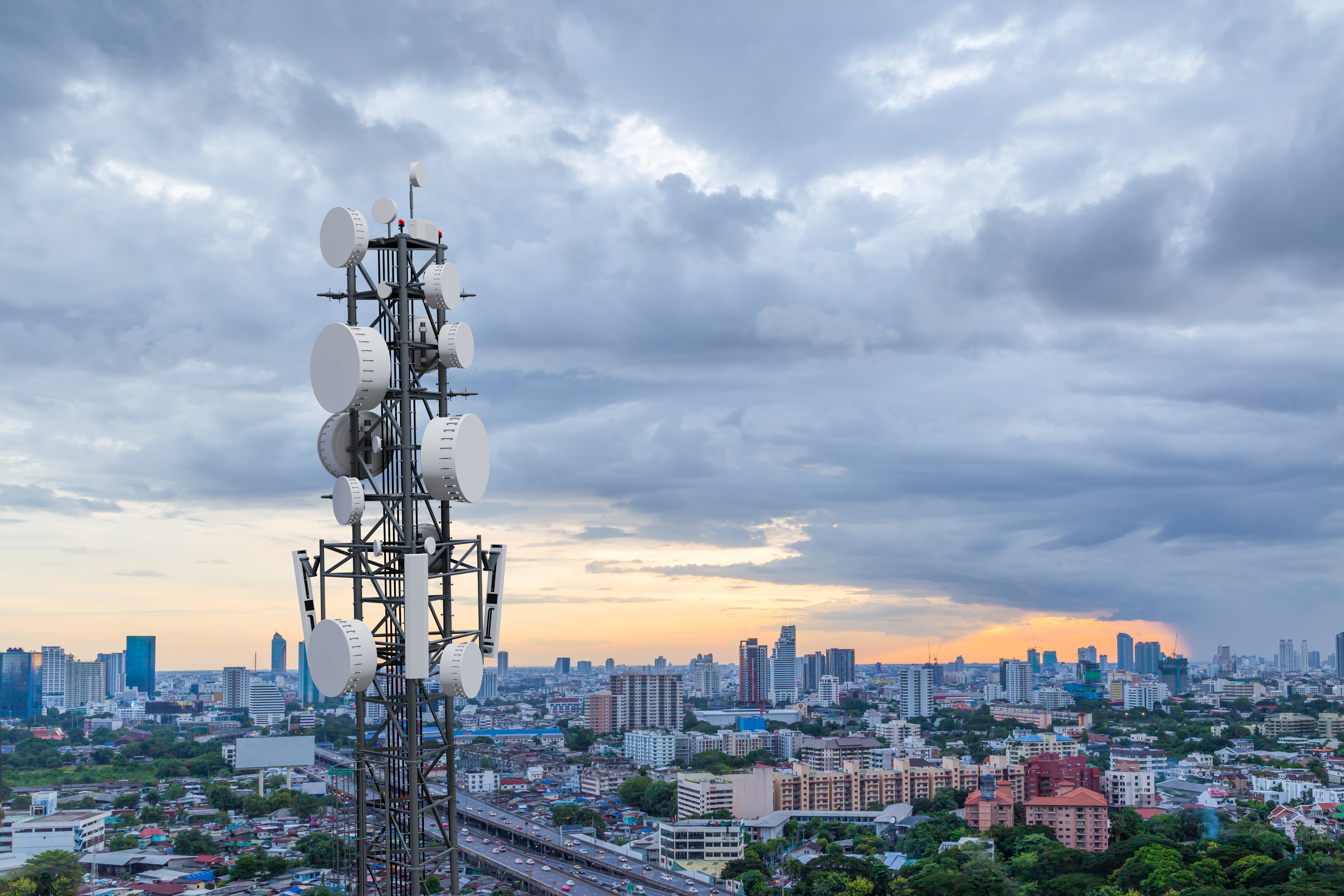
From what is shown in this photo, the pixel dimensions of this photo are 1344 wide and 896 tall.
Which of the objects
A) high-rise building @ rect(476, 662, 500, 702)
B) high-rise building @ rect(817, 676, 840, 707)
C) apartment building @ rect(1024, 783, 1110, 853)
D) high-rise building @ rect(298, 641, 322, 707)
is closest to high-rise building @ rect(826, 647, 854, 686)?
high-rise building @ rect(817, 676, 840, 707)

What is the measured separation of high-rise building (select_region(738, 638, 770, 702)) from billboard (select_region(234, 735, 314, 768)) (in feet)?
165

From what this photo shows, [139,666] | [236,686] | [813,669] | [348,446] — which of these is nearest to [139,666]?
[139,666]

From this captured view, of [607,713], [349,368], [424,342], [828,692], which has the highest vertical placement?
[424,342]

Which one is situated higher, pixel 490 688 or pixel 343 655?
pixel 343 655

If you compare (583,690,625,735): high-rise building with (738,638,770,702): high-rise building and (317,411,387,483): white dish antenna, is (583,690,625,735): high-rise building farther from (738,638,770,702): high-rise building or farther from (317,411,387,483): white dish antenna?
(317,411,387,483): white dish antenna

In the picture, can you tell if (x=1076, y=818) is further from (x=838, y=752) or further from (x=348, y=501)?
(x=348, y=501)

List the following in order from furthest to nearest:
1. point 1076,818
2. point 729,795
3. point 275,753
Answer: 1. point 275,753
2. point 729,795
3. point 1076,818

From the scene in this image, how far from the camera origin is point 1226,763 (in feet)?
133

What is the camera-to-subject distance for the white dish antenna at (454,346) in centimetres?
380

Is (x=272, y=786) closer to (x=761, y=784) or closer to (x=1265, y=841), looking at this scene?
(x=761, y=784)

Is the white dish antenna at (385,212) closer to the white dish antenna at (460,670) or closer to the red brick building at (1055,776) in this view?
the white dish antenna at (460,670)

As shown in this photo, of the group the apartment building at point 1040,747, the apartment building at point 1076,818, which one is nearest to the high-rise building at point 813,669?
the apartment building at point 1040,747

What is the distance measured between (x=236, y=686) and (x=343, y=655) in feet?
251

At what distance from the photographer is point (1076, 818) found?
83.7 ft
